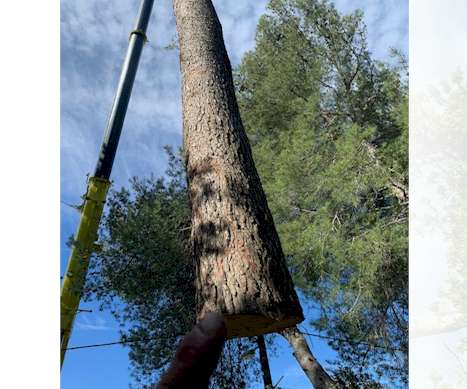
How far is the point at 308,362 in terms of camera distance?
3576 millimetres

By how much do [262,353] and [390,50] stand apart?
2.89 metres

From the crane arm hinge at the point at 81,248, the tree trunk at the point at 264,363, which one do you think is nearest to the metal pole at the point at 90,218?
the crane arm hinge at the point at 81,248

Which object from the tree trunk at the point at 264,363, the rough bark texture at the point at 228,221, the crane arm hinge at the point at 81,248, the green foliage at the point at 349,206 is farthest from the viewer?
the tree trunk at the point at 264,363

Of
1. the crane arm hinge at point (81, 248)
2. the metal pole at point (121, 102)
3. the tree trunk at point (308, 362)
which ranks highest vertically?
the metal pole at point (121, 102)

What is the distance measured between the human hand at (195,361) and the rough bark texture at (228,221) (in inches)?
13.6

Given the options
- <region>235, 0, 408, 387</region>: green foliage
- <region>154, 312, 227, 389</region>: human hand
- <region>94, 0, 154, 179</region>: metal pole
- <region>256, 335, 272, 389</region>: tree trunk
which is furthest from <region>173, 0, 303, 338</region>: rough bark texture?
<region>256, 335, 272, 389</region>: tree trunk

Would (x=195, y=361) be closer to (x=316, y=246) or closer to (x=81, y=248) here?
(x=81, y=248)

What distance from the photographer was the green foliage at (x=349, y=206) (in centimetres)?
384

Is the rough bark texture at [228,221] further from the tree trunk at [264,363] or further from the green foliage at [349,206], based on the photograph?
the tree trunk at [264,363]

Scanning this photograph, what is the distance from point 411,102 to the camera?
3908mm

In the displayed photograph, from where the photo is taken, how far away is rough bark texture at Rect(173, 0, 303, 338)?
1.00 meters

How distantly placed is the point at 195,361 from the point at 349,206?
11.7 ft

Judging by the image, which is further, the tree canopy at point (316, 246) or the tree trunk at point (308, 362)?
the tree canopy at point (316, 246)

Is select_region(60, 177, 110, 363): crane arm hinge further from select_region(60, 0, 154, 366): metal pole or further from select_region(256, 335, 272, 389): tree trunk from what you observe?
select_region(256, 335, 272, 389): tree trunk
